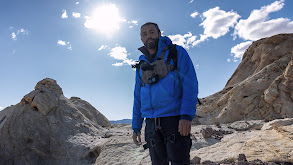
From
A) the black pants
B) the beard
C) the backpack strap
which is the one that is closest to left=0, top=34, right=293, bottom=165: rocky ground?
the black pants

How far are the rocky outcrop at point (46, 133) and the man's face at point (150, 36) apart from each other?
836cm

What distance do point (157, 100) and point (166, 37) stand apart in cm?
106

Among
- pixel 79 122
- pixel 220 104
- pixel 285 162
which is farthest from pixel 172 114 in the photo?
pixel 220 104

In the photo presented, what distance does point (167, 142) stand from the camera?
286cm

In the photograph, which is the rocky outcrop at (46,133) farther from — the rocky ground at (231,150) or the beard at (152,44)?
the beard at (152,44)

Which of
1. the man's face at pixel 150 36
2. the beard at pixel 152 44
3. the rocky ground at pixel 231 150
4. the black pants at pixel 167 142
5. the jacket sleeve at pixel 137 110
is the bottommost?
the rocky ground at pixel 231 150

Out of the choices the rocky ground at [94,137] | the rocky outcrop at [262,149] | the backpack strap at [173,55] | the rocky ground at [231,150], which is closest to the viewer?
the backpack strap at [173,55]

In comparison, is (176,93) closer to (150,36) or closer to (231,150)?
(150,36)

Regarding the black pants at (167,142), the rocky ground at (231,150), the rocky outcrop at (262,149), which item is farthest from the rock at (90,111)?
the black pants at (167,142)

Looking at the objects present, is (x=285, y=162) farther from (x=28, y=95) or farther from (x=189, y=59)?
(x=28, y=95)

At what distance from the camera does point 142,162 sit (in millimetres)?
7535

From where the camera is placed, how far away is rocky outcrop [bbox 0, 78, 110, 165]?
10086mm

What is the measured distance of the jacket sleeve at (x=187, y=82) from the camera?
2823 millimetres

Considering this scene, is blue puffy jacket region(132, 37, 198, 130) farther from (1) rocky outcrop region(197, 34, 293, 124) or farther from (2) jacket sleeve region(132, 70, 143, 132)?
(1) rocky outcrop region(197, 34, 293, 124)
